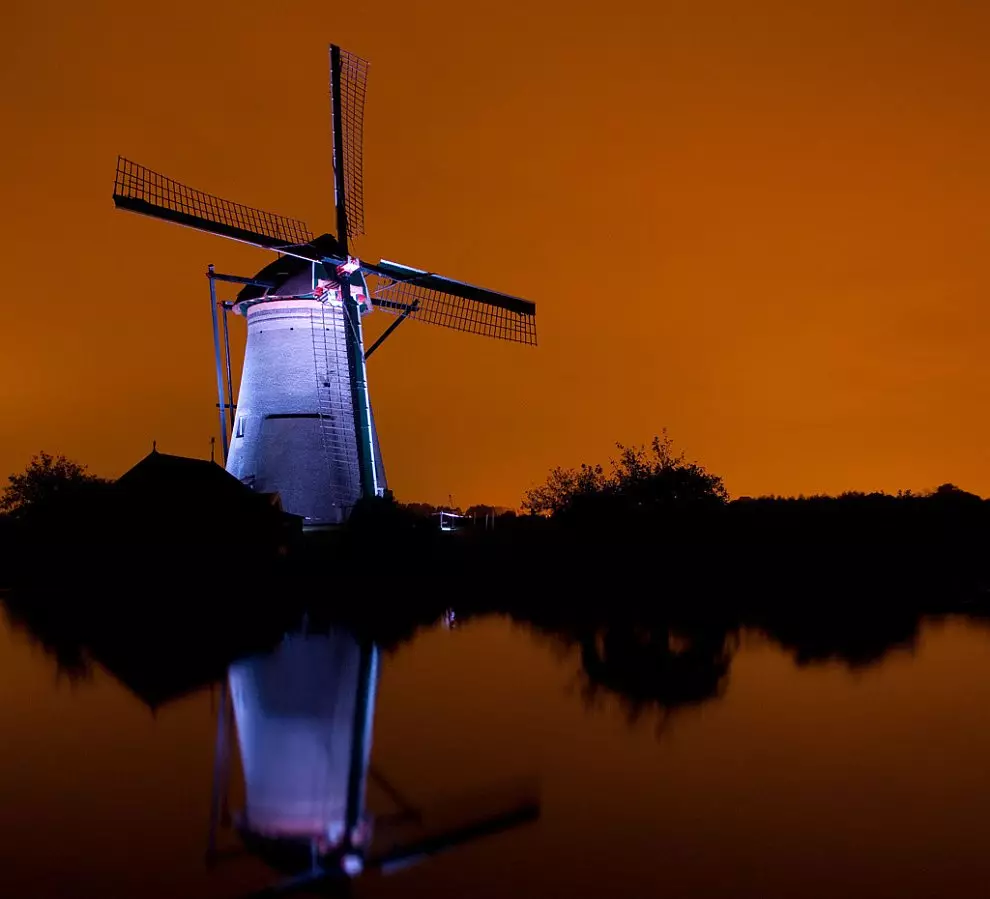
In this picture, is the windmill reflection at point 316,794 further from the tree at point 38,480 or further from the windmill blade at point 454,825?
the tree at point 38,480

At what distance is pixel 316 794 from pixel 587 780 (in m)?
2.81

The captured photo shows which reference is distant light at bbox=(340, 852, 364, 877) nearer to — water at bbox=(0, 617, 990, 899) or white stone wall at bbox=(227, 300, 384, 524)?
water at bbox=(0, 617, 990, 899)

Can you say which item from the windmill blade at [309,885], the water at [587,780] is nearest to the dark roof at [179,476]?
the water at [587,780]

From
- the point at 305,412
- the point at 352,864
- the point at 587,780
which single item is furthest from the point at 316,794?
the point at 305,412

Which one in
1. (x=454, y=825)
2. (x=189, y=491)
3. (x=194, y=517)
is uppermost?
(x=189, y=491)

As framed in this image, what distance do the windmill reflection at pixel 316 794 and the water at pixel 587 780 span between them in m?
0.20

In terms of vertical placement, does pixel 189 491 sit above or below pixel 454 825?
above

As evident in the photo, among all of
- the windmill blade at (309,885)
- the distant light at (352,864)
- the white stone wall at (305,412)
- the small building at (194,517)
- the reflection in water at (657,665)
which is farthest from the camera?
the white stone wall at (305,412)

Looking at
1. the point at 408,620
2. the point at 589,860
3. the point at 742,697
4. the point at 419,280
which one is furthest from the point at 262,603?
the point at 589,860

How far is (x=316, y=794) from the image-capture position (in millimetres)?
9531

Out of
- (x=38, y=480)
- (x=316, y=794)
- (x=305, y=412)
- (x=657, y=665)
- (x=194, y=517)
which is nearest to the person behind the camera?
(x=316, y=794)

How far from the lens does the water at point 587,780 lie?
7695 millimetres

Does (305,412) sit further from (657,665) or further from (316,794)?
(316,794)

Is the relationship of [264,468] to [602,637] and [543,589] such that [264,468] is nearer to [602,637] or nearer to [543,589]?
[543,589]
